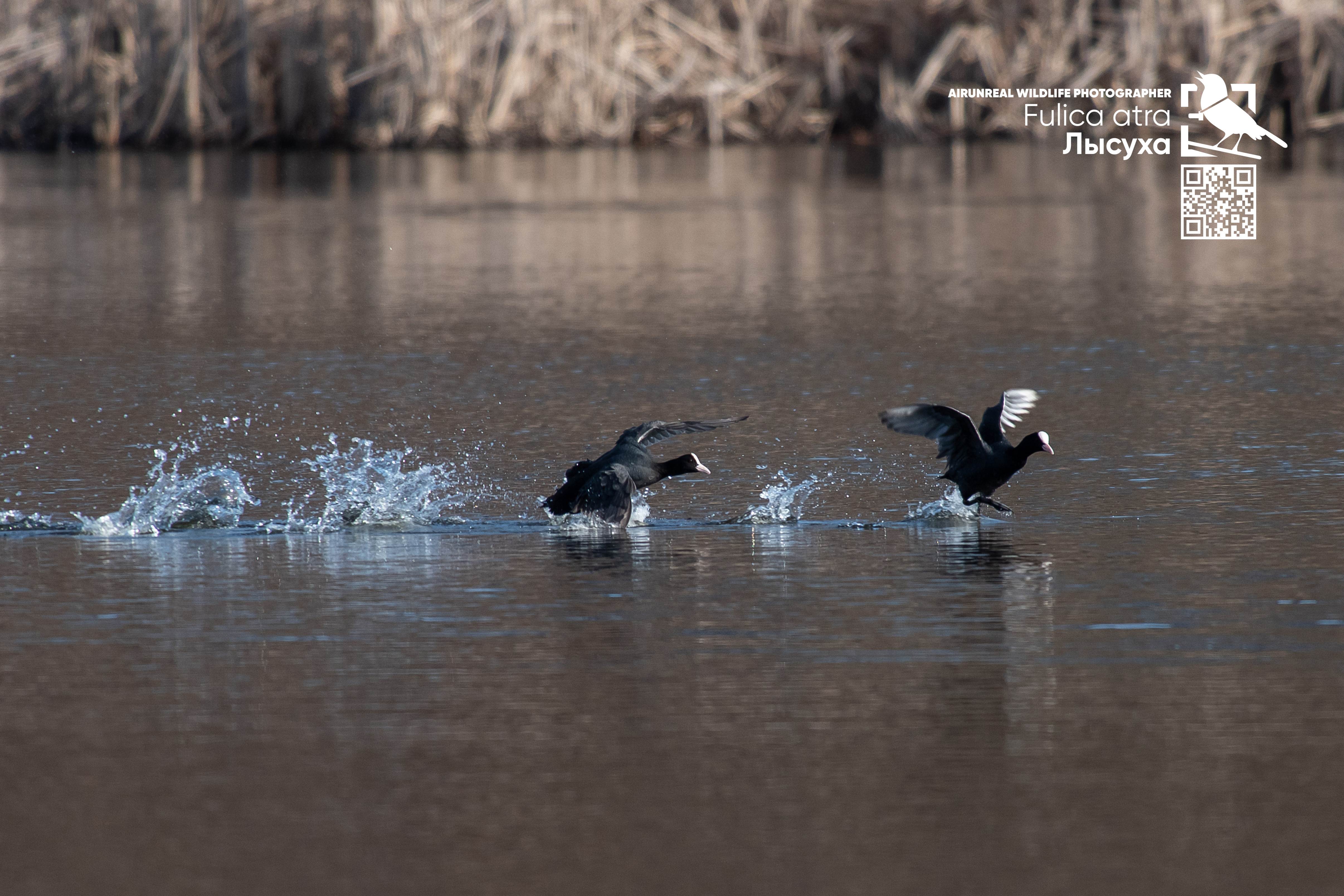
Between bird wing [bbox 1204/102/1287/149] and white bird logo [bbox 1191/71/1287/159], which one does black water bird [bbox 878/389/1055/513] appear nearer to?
white bird logo [bbox 1191/71/1287/159]

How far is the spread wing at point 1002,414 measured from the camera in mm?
9102

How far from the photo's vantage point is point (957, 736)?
18.6 ft

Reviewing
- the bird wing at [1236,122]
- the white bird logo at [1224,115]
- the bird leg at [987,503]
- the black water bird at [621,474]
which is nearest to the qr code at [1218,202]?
the white bird logo at [1224,115]

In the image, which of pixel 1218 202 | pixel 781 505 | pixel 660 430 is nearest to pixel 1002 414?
pixel 781 505

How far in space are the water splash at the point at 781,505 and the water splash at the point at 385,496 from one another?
124cm

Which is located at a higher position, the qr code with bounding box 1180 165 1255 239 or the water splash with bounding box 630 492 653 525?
the qr code with bounding box 1180 165 1255 239

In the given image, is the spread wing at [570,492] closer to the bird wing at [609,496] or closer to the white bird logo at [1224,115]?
the bird wing at [609,496]

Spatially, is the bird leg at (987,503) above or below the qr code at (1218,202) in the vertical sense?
below

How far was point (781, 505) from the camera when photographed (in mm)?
9234

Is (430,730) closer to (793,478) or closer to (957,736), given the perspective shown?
(957,736)

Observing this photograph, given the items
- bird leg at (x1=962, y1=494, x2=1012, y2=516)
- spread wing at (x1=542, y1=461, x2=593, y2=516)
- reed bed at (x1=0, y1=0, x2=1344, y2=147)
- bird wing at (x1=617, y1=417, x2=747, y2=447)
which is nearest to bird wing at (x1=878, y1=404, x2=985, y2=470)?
bird leg at (x1=962, y1=494, x2=1012, y2=516)

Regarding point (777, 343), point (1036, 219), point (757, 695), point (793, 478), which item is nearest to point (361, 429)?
point (793, 478)

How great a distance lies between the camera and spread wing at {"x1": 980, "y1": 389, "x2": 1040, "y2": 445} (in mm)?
9102

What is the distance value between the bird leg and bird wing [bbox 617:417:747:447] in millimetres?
1018
